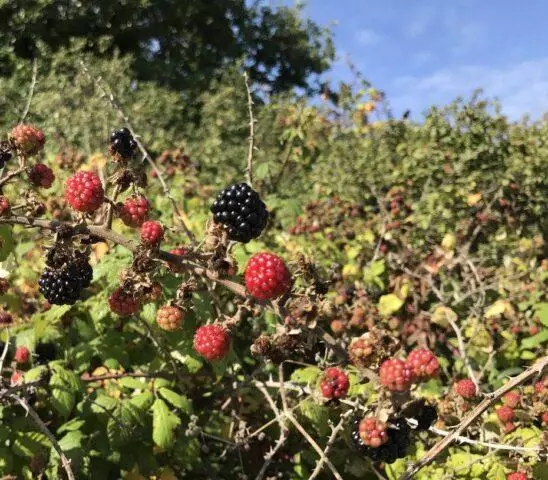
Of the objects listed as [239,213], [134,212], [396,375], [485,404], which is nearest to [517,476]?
[485,404]

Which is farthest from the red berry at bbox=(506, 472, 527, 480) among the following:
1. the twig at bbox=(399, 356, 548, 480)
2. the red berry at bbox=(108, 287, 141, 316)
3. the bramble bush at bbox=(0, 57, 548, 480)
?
the red berry at bbox=(108, 287, 141, 316)

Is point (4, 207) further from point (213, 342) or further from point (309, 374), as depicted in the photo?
point (309, 374)

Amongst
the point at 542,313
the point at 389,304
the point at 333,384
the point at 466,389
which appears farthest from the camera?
the point at 389,304

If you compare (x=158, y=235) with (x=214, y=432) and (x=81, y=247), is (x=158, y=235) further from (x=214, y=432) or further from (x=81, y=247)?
(x=214, y=432)

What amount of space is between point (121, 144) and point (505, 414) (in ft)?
5.68

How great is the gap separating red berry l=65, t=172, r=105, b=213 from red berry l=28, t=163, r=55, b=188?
0.34 meters

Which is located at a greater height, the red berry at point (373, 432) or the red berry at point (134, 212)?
the red berry at point (134, 212)

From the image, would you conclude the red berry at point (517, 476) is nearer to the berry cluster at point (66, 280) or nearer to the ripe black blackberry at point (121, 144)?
the berry cluster at point (66, 280)

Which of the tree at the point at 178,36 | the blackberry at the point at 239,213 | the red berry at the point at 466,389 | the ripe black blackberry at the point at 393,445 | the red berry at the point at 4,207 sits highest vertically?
the tree at the point at 178,36

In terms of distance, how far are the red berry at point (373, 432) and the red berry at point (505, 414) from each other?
1168 mm

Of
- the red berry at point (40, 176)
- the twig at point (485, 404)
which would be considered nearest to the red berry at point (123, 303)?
the red berry at point (40, 176)

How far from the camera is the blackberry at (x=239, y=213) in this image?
154 cm

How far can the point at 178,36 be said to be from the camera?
1889cm

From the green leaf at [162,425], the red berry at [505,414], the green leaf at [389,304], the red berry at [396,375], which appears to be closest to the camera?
the red berry at [396,375]
